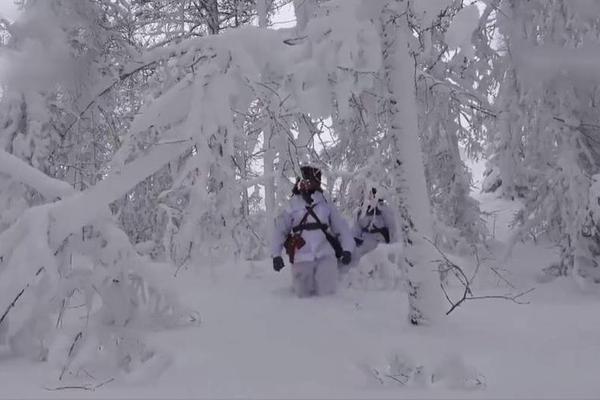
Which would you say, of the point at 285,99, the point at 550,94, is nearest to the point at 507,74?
the point at 550,94

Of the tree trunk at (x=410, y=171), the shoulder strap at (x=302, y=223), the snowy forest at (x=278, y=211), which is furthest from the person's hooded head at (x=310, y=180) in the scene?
the tree trunk at (x=410, y=171)

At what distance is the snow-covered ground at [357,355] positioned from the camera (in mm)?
3414

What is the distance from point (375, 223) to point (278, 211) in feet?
4.53

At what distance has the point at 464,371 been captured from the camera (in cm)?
339

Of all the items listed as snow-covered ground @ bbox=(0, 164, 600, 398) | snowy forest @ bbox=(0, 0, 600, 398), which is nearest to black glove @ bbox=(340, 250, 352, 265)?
snowy forest @ bbox=(0, 0, 600, 398)

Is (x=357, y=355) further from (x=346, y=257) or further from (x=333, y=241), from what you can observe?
(x=333, y=241)

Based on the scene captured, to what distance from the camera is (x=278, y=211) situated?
800 centimetres

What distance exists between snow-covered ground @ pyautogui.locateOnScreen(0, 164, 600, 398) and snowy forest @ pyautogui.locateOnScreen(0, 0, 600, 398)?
0.02m

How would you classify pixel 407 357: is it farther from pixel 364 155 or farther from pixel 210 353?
pixel 364 155

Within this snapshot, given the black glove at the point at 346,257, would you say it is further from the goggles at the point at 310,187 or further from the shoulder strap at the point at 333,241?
the goggles at the point at 310,187

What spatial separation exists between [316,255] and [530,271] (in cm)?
445

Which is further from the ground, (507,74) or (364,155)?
(507,74)

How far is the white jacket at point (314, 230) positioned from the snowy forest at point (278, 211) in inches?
19.6

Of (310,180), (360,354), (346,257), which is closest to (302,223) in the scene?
(310,180)
